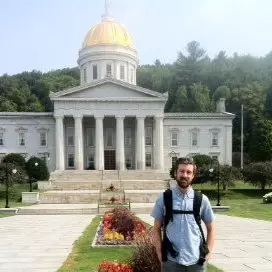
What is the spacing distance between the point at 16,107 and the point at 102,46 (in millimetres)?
26273

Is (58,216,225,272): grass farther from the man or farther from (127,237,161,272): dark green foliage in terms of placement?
the man

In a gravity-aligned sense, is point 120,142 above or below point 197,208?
above

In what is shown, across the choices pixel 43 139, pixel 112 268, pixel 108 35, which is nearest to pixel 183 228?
pixel 112 268

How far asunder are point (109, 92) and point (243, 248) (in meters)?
49.6

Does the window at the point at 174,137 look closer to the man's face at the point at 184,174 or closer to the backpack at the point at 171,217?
the backpack at the point at 171,217

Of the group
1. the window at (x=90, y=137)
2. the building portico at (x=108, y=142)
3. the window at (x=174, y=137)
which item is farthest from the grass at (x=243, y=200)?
the window at (x=90, y=137)

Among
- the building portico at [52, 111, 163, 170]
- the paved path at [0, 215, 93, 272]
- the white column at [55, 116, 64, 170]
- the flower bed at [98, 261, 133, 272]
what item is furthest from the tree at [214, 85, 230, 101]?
the flower bed at [98, 261, 133, 272]

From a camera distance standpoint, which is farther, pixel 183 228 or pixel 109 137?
pixel 109 137

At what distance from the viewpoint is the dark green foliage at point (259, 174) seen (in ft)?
155

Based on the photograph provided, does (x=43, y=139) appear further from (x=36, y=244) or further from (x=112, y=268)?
(x=112, y=268)

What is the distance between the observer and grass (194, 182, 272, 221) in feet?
102

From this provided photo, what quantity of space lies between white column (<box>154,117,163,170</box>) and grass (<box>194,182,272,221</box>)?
1096 cm

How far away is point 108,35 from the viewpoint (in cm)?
7369

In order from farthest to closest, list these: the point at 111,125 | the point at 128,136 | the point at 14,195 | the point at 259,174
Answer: the point at 128,136
the point at 111,125
the point at 259,174
the point at 14,195
